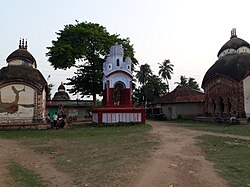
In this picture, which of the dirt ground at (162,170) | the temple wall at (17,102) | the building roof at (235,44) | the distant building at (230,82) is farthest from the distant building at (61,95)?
the dirt ground at (162,170)

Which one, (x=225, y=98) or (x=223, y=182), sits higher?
(x=225, y=98)

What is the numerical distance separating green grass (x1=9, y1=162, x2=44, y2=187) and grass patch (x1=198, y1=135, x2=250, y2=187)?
4.32 metres

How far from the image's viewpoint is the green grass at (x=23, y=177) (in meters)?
5.82

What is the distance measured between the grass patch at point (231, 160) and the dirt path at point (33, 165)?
368cm

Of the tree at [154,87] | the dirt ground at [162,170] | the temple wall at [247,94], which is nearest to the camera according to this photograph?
the dirt ground at [162,170]

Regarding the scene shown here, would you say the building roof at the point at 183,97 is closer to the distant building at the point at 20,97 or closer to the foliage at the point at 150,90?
the foliage at the point at 150,90

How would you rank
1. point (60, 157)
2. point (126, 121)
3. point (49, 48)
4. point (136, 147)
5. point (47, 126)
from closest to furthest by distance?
1. point (60, 157)
2. point (136, 147)
3. point (47, 126)
4. point (126, 121)
5. point (49, 48)

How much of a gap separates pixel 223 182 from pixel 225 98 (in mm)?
22929

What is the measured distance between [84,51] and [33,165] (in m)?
18.8

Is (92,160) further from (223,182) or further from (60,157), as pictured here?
(223,182)

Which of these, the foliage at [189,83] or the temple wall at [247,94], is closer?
the temple wall at [247,94]

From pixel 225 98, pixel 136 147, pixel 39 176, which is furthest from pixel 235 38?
pixel 39 176

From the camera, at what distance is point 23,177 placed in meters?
6.41

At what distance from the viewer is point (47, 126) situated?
20125 mm
